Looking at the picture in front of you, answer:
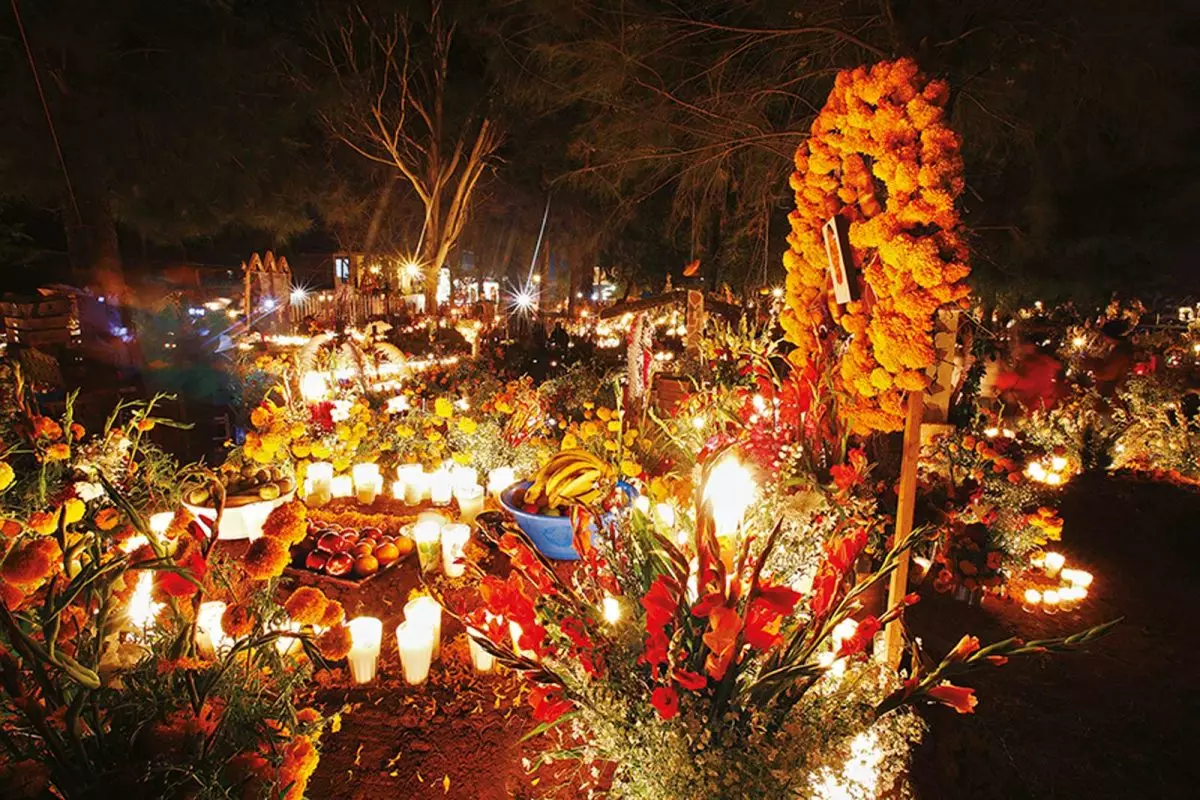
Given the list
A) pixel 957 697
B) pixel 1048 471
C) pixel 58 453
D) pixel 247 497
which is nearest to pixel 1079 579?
pixel 1048 471

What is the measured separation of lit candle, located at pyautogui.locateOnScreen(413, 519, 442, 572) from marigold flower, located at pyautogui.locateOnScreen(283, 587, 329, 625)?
7.70 ft

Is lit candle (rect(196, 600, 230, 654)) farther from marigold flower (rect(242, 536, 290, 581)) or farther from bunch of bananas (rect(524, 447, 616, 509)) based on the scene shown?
bunch of bananas (rect(524, 447, 616, 509))

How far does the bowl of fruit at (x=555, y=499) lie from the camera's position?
13.6ft

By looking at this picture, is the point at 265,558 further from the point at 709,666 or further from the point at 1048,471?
the point at 1048,471

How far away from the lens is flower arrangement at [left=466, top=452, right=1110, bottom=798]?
1.71 m

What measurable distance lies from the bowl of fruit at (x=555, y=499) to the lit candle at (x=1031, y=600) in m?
3.41

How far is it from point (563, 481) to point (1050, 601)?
3.98 meters

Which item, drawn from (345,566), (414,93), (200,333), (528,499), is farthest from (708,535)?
(200,333)

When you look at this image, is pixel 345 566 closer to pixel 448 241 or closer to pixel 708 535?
pixel 708 535

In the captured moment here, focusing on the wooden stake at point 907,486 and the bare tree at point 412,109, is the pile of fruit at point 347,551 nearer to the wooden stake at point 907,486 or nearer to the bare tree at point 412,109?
the wooden stake at point 907,486

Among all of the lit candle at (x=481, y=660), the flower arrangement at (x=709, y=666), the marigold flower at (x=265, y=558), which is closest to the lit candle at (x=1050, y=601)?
the flower arrangement at (x=709, y=666)

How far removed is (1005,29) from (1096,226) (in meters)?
10.6

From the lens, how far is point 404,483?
18.5 feet

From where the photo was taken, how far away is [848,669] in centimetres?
234
